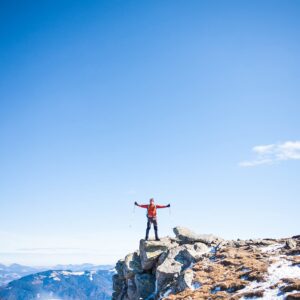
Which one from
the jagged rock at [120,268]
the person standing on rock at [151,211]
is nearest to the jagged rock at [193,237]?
the person standing on rock at [151,211]

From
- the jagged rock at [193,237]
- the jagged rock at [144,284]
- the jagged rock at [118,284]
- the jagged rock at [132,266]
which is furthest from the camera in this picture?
the jagged rock at [118,284]

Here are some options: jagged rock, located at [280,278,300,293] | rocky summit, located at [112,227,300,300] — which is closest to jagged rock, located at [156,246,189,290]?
rocky summit, located at [112,227,300,300]

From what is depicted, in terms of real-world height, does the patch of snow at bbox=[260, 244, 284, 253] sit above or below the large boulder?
above

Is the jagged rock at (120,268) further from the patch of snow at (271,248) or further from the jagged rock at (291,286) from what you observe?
the jagged rock at (291,286)

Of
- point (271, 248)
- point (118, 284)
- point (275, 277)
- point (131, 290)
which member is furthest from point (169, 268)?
point (118, 284)

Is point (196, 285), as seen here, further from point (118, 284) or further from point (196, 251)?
point (118, 284)

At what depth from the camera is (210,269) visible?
86.2 ft

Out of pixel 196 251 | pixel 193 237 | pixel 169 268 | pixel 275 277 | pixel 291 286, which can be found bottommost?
pixel 291 286

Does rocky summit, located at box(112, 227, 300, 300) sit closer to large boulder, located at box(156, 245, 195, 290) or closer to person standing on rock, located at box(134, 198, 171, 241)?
large boulder, located at box(156, 245, 195, 290)

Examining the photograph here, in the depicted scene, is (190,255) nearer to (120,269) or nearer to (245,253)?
(245,253)

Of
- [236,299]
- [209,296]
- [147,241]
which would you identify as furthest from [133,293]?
[236,299]

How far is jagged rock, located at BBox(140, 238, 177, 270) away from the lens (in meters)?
33.8

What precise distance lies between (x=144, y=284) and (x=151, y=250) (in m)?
3.59

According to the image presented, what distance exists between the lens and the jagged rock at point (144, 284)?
31884 mm
